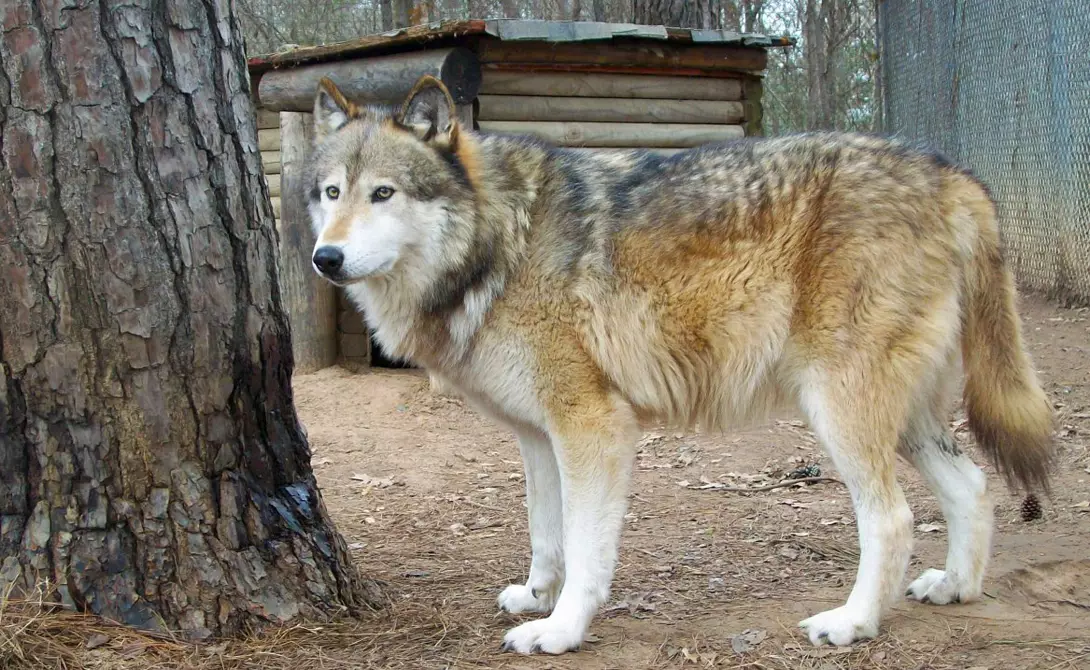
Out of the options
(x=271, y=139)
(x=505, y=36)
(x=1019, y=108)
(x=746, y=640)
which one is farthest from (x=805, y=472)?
(x=271, y=139)

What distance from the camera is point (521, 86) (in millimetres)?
8031

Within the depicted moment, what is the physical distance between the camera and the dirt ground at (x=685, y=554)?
350 cm

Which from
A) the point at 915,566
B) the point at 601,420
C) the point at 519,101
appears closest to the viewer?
the point at 601,420

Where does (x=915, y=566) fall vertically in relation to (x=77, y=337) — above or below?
below

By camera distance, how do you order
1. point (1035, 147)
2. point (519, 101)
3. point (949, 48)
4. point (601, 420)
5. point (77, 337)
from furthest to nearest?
point (949, 48), point (1035, 147), point (519, 101), point (601, 420), point (77, 337)

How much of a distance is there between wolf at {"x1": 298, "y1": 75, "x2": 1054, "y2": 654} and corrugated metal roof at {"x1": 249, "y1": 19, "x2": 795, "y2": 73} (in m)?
3.62

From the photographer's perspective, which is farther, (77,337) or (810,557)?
(810,557)

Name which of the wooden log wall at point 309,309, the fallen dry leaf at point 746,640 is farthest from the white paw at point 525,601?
the wooden log wall at point 309,309

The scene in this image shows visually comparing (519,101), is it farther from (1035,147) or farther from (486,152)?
(1035,147)

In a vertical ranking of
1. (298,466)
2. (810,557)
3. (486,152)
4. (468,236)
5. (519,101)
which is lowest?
(810,557)

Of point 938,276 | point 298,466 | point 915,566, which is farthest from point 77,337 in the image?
point 915,566

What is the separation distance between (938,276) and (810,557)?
1575mm

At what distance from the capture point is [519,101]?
26.5 feet

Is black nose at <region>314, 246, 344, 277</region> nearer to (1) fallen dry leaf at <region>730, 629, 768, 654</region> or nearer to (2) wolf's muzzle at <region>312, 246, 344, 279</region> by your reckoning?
(2) wolf's muzzle at <region>312, 246, 344, 279</region>
